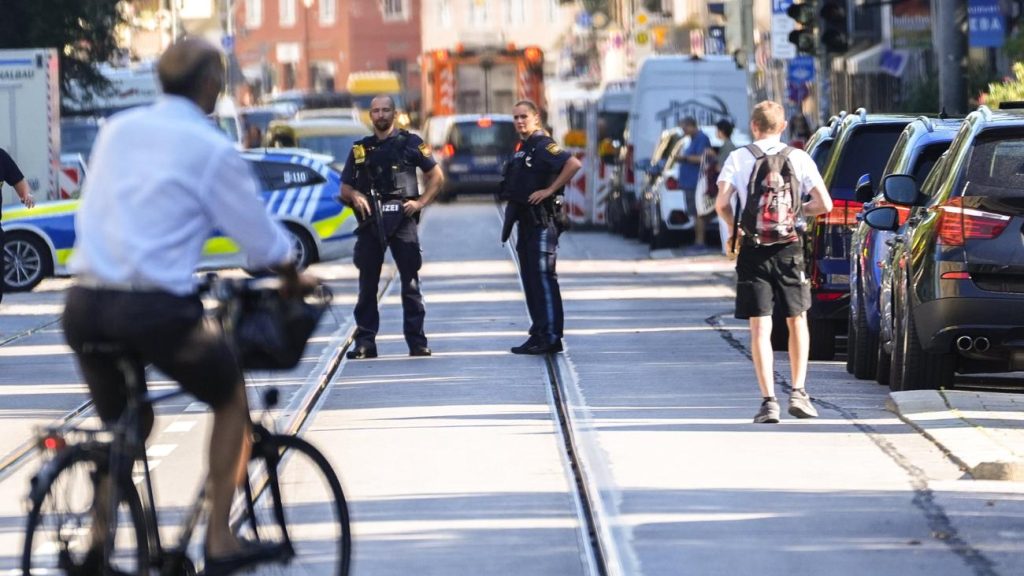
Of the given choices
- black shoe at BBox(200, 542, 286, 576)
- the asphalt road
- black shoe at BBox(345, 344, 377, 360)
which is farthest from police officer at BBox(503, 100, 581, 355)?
black shoe at BBox(200, 542, 286, 576)

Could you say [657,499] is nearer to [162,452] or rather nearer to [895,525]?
[895,525]

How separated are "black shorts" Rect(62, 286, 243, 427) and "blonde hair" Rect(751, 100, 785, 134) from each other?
19.3 feet

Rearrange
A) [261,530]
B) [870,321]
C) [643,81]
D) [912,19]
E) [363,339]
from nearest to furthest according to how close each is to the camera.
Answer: [261,530] < [870,321] < [363,339] < [643,81] < [912,19]

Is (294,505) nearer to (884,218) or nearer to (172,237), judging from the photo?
(172,237)

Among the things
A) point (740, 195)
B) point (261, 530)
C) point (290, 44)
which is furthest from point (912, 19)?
point (290, 44)

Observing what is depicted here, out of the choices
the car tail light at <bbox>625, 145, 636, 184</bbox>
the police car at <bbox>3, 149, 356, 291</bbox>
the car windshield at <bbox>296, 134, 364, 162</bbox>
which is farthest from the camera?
the car windshield at <bbox>296, 134, 364, 162</bbox>

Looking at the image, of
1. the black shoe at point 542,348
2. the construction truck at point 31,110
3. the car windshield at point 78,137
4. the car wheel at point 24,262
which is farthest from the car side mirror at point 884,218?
the car windshield at point 78,137

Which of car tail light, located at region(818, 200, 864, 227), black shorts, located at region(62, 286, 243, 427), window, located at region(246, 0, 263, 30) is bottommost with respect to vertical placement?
car tail light, located at region(818, 200, 864, 227)

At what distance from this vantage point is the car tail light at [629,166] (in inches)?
1344

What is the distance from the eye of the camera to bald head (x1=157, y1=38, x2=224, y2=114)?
21.6 feet

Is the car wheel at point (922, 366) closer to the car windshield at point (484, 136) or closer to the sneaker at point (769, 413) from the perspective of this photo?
the sneaker at point (769, 413)

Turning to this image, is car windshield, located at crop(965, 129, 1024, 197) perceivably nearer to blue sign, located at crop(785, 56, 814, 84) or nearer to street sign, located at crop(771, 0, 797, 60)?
street sign, located at crop(771, 0, 797, 60)

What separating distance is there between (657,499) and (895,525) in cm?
111

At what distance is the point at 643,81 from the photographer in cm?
3444
